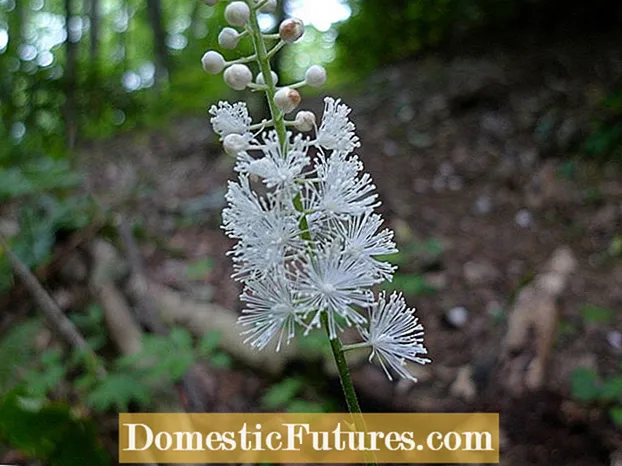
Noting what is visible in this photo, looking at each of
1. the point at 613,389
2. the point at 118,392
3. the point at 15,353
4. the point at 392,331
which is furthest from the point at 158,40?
the point at 392,331

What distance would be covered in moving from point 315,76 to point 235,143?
0.19 meters

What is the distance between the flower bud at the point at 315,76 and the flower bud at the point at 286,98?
0.12 meters

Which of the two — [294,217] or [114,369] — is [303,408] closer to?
[114,369]

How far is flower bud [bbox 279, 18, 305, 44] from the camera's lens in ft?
3.39

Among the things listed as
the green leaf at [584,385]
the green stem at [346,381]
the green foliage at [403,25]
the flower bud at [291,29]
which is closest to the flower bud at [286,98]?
the flower bud at [291,29]

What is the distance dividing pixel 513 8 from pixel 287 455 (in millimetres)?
5414

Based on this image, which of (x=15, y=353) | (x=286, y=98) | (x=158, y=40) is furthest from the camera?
(x=158, y=40)

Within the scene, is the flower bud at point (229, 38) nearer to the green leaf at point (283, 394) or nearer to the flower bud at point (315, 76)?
the flower bud at point (315, 76)

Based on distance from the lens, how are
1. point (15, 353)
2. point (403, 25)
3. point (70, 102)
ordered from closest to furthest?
point (15, 353) < point (70, 102) < point (403, 25)

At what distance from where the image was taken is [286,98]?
0.96 meters

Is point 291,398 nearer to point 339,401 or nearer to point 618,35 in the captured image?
point 339,401

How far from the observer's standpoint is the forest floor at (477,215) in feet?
8.09

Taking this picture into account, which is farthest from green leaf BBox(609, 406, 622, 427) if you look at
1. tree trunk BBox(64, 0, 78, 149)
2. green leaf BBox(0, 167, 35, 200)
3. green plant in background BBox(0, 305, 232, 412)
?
tree trunk BBox(64, 0, 78, 149)

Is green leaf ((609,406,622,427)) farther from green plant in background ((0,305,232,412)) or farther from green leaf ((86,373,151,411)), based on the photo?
green leaf ((86,373,151,411))
